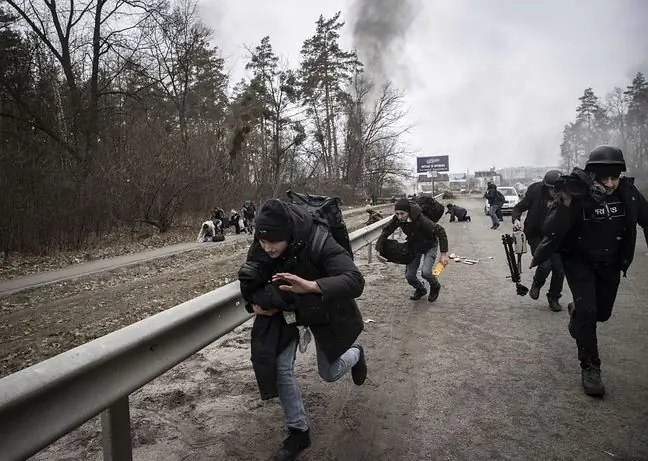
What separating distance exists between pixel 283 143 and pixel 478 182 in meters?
68.4

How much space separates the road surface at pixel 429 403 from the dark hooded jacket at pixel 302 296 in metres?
0.57

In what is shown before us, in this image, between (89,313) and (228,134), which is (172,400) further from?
(228,134)

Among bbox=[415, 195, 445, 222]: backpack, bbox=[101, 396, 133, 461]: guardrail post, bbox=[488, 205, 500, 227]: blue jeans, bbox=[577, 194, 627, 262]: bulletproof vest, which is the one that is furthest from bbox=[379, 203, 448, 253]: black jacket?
bbox=[488, 205, 500, 227]: blue jeans

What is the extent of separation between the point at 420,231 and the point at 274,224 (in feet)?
14.8

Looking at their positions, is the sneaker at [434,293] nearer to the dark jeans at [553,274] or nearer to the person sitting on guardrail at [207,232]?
the dark jeans at [553,274]

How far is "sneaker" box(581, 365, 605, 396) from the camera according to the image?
331 cm

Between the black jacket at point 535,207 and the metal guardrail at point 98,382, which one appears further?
the black jacket at point 535,207

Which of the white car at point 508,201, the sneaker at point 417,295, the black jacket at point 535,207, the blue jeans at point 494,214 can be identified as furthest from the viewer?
the white car at point 508,201

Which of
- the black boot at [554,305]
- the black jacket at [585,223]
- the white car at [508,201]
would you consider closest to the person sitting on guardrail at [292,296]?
the black jacket at [585,223]

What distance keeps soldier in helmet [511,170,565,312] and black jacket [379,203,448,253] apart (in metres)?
1.03

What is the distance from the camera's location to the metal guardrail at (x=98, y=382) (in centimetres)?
155

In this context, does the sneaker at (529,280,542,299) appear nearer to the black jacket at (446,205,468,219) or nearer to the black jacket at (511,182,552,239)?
the black jacket at (511,182,552,239)

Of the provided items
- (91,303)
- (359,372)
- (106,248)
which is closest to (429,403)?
(359,372)

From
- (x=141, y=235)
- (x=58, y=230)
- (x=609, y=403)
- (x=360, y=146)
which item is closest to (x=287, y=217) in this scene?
(x=609, y=403)
